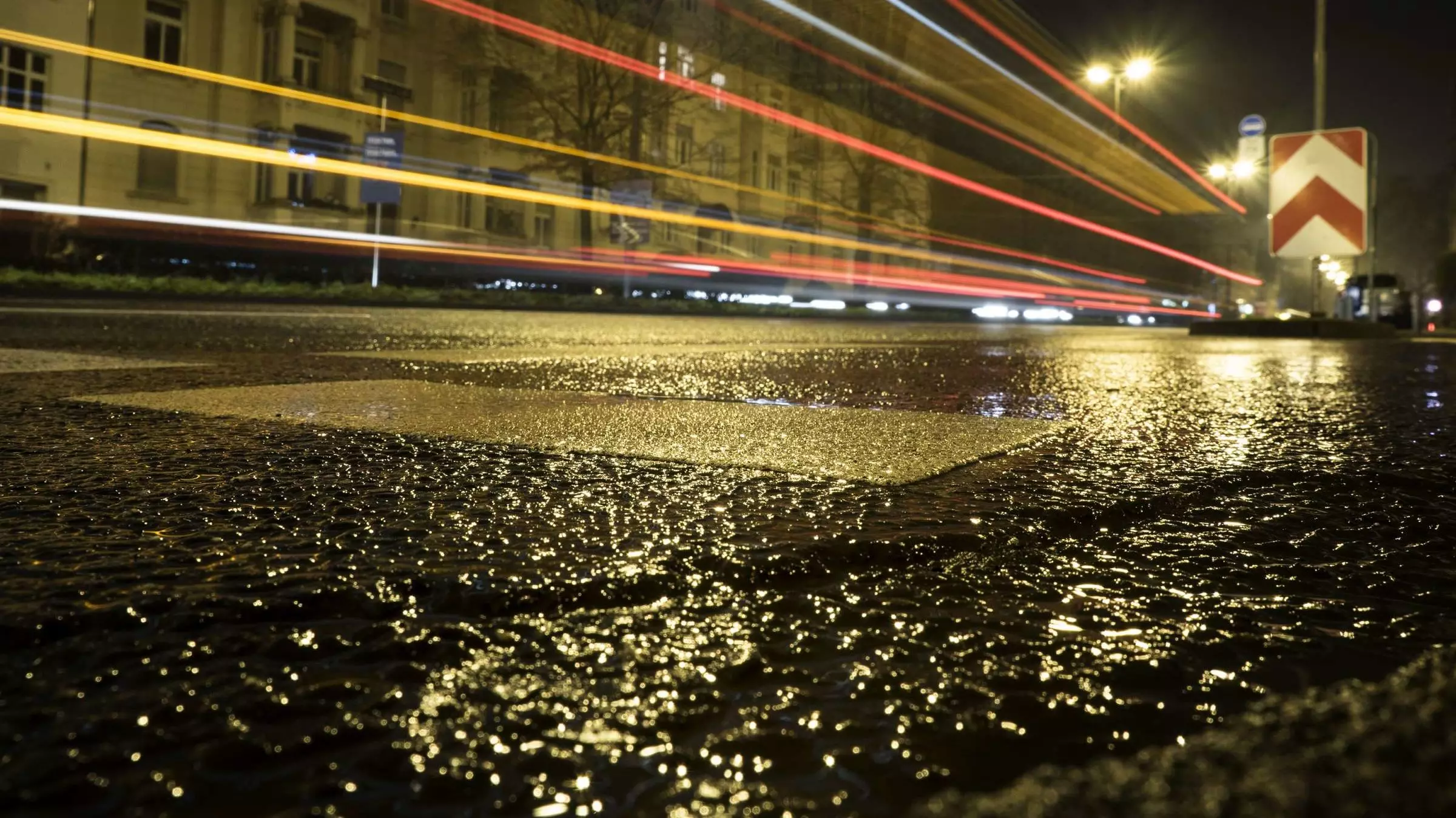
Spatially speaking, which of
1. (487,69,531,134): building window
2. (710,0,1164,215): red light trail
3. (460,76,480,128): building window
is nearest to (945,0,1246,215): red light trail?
(710,0,1164,215): red light trail

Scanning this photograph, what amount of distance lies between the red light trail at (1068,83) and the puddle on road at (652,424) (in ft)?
87.2

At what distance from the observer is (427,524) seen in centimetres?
140

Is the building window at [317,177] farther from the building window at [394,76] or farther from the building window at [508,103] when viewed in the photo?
the building window at [508,103]

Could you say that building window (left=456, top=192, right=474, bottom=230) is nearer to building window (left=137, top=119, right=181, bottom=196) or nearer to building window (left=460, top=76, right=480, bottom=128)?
building window (left=460, top=76, right=480, bottom=128)

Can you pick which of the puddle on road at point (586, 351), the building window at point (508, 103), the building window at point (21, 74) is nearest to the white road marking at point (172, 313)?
the puddle on road at point (586, 351)

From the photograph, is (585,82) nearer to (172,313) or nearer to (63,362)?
(172,313)

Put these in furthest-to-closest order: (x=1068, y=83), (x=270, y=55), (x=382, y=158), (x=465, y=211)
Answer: (x=1068, y=83)
(x=465, y=211)
(x=270, y=55)
(x=382, y=158)

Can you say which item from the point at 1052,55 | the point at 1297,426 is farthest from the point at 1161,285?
the point at 1297,426

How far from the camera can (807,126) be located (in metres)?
38.8

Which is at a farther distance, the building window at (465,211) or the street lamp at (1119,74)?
the building window at (465,211)

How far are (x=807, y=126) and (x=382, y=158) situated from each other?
1947cm

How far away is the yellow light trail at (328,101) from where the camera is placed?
2153 centimetres

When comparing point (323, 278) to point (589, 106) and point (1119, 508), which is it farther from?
point (1119, 508)

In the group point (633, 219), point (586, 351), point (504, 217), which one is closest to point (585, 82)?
point (504, 217)
